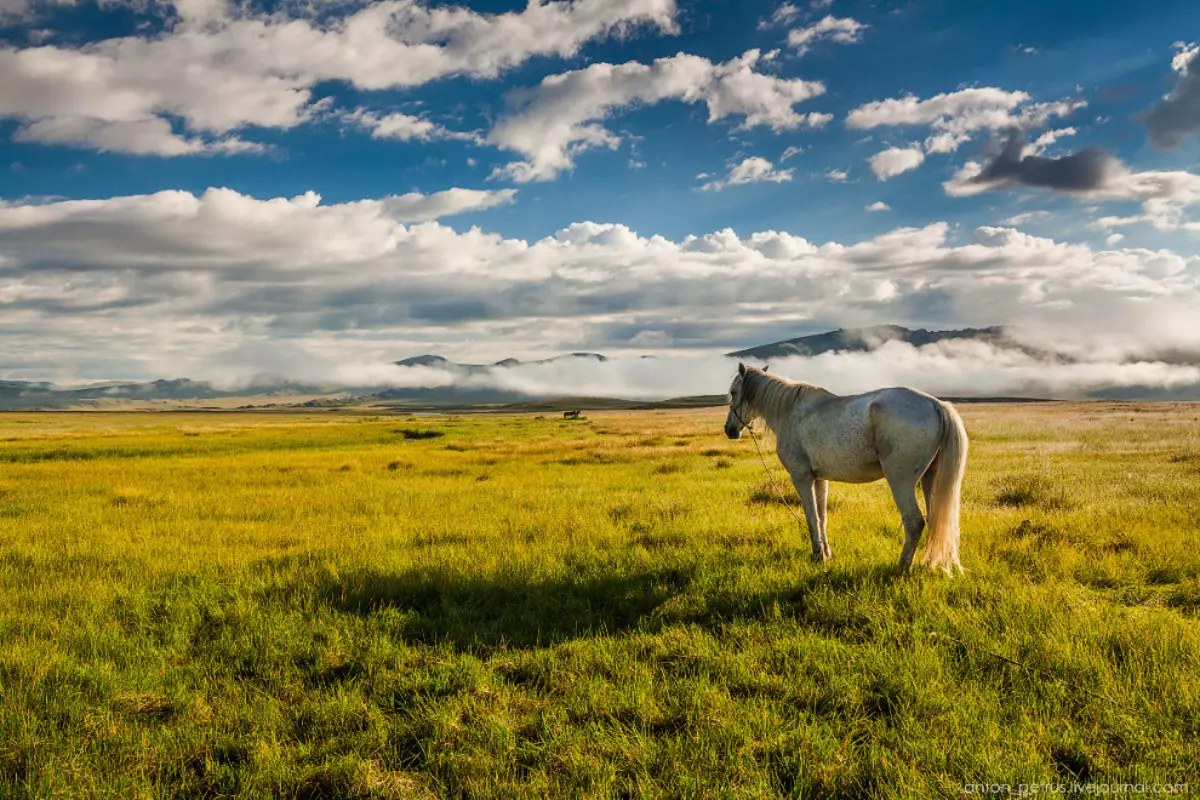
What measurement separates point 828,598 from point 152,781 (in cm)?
648

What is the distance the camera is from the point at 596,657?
18.9 feet

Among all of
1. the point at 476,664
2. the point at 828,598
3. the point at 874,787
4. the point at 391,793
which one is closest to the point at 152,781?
the point at 391,793

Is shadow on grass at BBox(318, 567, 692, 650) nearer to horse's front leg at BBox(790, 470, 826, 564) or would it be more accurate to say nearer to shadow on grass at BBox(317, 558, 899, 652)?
shadow on grass at BBox(317, 558, 899, 652)

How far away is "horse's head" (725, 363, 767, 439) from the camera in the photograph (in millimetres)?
10453

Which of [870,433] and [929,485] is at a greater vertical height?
[870,433]

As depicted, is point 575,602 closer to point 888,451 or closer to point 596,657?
point 596,657

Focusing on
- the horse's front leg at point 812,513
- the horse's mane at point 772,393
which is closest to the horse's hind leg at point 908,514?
the horse's front leg at point 812,513

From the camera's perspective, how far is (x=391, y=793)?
12.9ft

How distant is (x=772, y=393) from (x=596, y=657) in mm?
5811

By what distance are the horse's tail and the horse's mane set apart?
2.25 meters

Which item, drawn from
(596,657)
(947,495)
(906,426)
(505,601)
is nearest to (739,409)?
(906,426)

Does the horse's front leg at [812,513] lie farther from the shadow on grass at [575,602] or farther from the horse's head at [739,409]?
the horse's head at [739,409]

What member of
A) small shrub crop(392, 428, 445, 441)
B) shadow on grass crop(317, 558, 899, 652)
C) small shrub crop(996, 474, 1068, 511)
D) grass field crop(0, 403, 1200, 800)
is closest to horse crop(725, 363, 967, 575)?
grass field crop(0, 403, 1200, 800)

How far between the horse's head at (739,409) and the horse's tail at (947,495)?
10.6 ft
